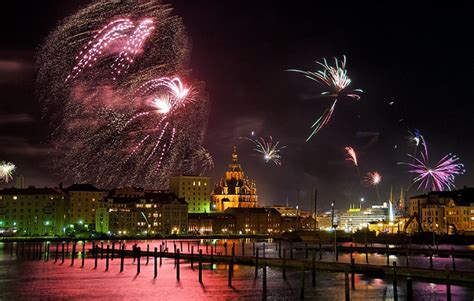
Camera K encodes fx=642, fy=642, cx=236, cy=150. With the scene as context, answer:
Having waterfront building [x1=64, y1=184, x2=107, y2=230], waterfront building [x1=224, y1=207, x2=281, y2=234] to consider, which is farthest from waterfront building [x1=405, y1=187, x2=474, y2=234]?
waterfront building [x1=64, y1=184, x2=107, y2=230]

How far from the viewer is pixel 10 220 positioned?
15475 centimetres

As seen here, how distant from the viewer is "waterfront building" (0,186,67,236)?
6097 inches

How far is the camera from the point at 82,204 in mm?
167750

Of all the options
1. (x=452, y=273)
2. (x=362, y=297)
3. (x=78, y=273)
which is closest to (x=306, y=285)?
(x=362, y=297)

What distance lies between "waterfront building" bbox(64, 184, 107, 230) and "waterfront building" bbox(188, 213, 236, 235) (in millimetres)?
26787

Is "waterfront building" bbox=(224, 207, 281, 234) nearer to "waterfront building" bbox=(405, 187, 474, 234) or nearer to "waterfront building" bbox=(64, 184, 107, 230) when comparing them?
"waterfront building" bbox=(64, 184, 107, 230)

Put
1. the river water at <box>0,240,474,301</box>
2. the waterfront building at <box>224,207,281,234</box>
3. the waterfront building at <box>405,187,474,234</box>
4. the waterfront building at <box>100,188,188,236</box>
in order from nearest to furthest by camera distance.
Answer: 1. the river water at <box>0,240,474,301</box>
2. the waterfront building at <box>405,187,474,234</box>
3. the waterfront building at <box>100,188,188,236</box>
4. the waterfront building at <box>224,207,281,234</box>

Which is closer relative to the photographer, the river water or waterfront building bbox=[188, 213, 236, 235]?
the river water

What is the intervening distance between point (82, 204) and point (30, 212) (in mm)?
15688

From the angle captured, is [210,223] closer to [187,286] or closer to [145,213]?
[145,213]

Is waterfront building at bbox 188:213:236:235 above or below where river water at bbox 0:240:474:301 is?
above

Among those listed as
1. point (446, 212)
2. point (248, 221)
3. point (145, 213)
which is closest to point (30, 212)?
point (145, 213)

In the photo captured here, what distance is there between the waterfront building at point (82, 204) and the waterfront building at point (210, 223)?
26787mm

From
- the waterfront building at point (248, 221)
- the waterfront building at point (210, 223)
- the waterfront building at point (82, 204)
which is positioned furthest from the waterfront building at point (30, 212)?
the waterfront building at point (248, 221)
